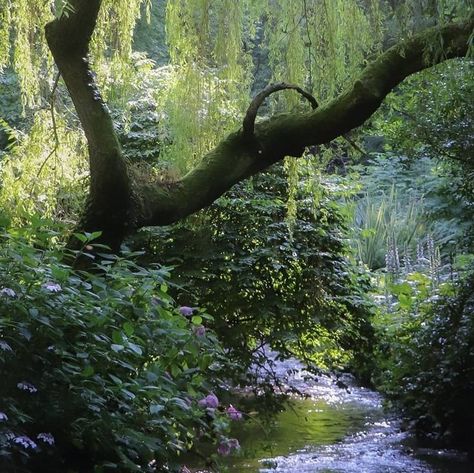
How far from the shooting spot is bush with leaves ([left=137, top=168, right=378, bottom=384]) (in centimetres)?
539

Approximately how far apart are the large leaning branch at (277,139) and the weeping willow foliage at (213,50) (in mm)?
260

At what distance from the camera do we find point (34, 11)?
459 cm

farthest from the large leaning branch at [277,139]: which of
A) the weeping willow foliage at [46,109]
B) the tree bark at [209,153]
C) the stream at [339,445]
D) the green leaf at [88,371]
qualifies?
the green leaf at [88,371]

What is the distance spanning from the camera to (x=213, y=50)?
4824 millimetres

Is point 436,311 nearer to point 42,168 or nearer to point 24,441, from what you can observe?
point 42,168

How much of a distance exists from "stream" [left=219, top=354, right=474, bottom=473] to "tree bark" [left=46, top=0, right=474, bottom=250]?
4.87ft

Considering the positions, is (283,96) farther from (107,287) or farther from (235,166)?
(107,287)

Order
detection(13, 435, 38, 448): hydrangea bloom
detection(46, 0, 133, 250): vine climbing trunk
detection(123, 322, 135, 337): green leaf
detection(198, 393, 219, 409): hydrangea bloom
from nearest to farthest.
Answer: detection(13, 435, 38, 448): hydrangea bloom < detection(123, 322, 135, 337): green leaf < detection(198, 393, 219, 409): hydrangea bloom < detection(46, 0, 133, 250): vine climbing trunk

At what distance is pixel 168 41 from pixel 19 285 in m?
2.67

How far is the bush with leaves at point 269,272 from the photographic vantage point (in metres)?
5.39

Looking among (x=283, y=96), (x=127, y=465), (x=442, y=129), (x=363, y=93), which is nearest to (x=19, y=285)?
(x=127, y=465)

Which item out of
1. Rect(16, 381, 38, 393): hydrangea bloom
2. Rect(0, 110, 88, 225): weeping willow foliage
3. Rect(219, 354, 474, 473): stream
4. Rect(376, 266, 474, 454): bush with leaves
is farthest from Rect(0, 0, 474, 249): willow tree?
Rect(376, 266, 474, 454): bush with leaves

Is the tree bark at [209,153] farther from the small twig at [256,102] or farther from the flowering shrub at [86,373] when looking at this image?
the flowering shrub at [86,373]

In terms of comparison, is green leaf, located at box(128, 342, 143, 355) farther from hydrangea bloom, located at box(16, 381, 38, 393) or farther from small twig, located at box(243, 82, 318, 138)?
small twig, located at box(243, 82, 318, 138)
